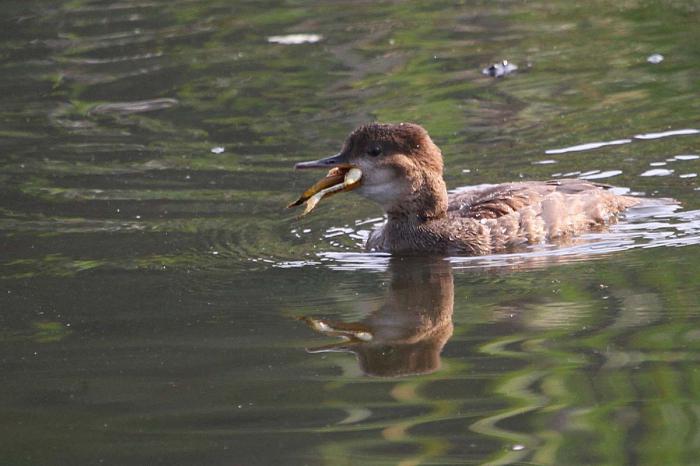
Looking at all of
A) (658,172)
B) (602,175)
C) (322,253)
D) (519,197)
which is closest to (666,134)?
(658,172)

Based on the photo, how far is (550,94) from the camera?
13.9 metres

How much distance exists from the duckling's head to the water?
550 mm

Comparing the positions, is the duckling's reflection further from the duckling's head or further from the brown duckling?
the duckling's head

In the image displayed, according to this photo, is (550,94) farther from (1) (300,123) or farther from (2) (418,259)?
(2) (418,259)

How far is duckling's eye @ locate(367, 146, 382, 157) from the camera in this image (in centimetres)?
988

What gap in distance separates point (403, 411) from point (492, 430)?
0.49 meters

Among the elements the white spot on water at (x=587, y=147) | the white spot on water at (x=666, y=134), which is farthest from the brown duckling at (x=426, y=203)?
the white spot on water at (x=666, y=134)

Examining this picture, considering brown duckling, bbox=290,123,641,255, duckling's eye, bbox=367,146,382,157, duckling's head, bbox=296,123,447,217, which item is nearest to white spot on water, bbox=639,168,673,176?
brown duckling, bbox=290,123,641,255

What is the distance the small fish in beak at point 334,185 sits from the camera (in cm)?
988

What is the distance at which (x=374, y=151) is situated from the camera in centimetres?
989

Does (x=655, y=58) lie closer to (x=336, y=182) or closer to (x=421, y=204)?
(x=421, y=204)

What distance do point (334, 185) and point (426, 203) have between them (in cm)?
74

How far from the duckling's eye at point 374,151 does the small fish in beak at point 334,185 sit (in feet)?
0.49

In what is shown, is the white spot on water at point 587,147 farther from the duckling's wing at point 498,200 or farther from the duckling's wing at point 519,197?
the duckling's wing at point 498,200
